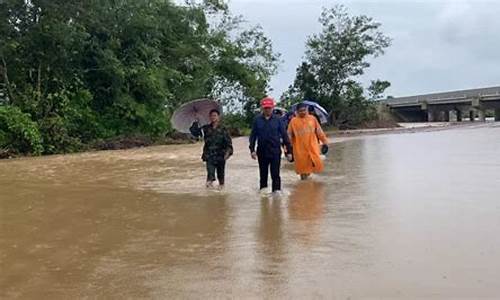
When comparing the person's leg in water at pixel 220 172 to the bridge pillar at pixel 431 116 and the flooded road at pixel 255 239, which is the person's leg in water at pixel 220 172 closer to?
the flooded road at pixel 255 239

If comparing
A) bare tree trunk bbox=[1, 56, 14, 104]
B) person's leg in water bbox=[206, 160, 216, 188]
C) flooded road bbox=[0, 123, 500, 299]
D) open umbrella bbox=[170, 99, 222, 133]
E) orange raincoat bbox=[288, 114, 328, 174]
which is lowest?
flooded road bbox=[0, 123, 500, 299]

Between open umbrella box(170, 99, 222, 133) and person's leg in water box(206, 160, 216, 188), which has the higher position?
open umbrella box(170, 99, 222, 133)

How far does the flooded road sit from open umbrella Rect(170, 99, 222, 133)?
1.16 m

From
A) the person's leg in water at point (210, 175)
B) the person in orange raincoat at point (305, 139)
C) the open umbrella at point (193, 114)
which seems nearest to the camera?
the person's leg in water at point (210, 175)

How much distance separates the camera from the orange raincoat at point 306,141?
468 inches

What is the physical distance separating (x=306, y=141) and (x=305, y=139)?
1.9 inches

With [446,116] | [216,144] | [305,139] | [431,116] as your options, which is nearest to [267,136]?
[216,144]

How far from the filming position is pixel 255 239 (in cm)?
678

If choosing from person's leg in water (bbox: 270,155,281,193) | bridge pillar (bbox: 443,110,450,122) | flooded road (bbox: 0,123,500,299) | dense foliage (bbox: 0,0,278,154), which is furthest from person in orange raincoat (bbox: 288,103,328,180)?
bridge pillar (bbox: 443,110,450,122)

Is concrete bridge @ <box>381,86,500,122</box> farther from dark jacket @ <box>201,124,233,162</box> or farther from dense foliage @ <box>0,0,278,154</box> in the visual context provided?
dark jacket @ <box>201,124,233,162</box>

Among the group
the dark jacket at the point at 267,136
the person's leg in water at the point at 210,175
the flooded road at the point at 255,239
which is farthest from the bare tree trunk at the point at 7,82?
the dark jacket at the point at 267,136

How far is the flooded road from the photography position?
16.4 feet

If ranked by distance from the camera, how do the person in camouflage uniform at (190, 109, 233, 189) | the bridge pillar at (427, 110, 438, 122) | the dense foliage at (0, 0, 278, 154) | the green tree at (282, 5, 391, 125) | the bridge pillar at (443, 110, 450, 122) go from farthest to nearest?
1. the bridge pillar at (443, 110, 450, 122)
2. the bridge pillar at (427, 110, 438, 122)
3. the green tree at (282, 5, 391, 125)
4. the dense foliage at (0, 0, 278, 154)
5. the person in camouflage uniform at (190, 109, 233, 189)

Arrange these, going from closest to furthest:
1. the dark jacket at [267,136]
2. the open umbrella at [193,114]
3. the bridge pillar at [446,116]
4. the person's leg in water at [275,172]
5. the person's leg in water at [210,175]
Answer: the person's leg in water at [275,172] < the dark jacket at [267,136] < the person's leg in water at [210,175] < the open umbrella at [193,114] < the bridge pillar at [446,116]
